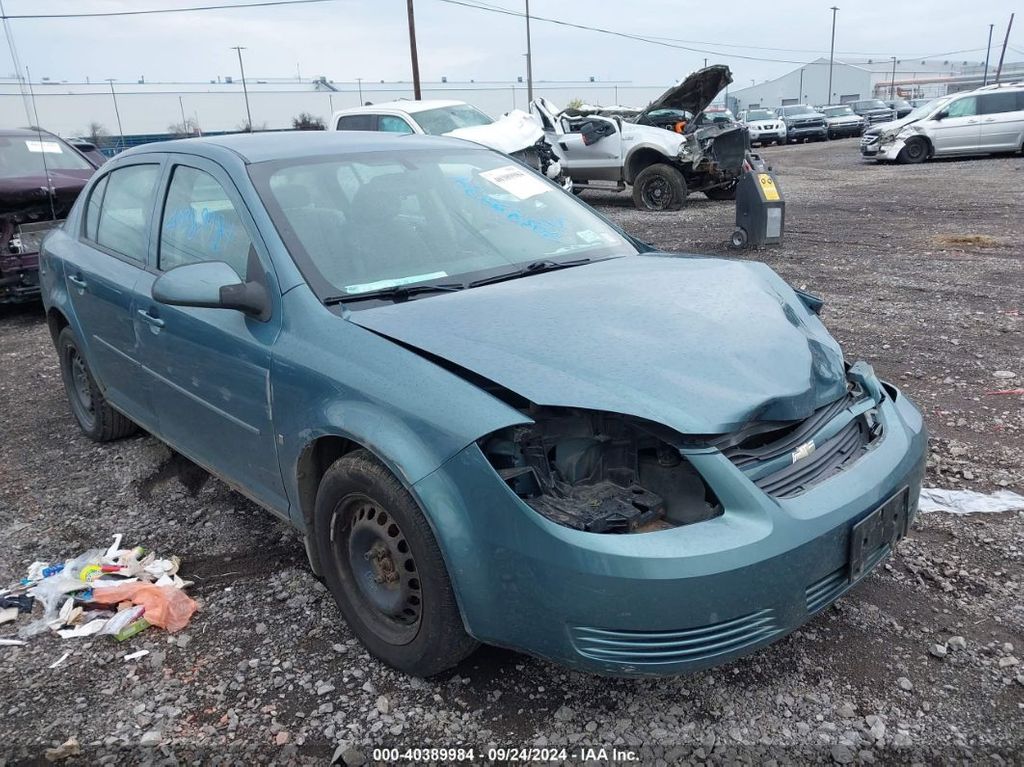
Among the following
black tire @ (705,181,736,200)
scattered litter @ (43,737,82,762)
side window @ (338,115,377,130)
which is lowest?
scattered litter @ (43,737,82,762)

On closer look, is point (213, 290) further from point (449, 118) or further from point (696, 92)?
point (696, 92)

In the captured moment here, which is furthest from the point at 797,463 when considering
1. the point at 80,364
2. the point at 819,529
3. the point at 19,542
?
the point at 80,364

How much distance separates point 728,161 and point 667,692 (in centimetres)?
1185

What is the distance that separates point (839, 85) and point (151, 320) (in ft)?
354

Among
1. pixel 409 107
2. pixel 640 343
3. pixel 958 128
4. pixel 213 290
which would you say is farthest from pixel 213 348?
pixel 958 128

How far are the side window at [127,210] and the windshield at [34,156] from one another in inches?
179

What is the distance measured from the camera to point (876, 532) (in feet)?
7.59

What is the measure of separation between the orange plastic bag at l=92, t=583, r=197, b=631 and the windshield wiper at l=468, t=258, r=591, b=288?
161cm

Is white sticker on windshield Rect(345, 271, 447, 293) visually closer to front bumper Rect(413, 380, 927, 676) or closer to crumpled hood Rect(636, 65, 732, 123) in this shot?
front bumper Rect(413, 380, 927, 676)

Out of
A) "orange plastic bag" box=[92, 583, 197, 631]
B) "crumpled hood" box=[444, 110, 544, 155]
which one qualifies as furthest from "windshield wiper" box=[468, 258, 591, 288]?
"crumpled hood" box=[444, 110, 544, 155]

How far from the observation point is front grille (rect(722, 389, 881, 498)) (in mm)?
2197

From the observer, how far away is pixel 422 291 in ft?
9.05

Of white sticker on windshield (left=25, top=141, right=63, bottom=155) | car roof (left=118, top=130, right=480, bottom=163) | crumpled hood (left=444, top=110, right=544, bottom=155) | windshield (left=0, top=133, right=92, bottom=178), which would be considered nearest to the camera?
car roof (left=118, top=130, right=480, bottom=163)

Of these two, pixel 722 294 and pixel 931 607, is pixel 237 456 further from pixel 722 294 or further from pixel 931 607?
pixel 931 607
